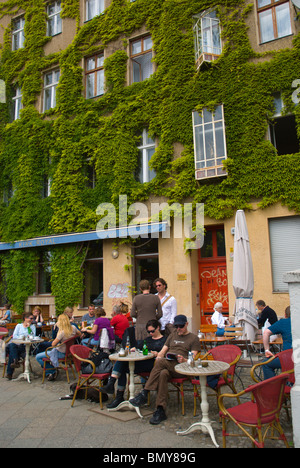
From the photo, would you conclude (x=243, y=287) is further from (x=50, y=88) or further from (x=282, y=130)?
(x=50, y=88)

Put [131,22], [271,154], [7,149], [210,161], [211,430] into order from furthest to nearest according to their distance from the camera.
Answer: [7,149]
[131,22]
[210,161]
[271,154]
[211,430]

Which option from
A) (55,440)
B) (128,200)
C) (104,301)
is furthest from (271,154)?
(55,440)

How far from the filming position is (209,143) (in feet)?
38.4

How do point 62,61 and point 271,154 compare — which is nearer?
point 271,154

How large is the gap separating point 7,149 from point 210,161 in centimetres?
1011

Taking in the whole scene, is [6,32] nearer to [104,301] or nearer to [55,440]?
[104,301]

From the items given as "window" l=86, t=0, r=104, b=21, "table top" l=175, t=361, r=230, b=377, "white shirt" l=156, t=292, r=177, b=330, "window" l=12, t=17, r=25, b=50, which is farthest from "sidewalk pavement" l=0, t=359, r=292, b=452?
"window" l=12, t=17, r=25, b=50

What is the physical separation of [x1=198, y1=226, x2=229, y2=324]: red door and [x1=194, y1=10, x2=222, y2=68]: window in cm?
561

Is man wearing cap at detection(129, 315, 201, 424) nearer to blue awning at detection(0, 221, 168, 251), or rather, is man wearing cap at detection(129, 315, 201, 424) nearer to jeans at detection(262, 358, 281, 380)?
jeans at detection(262, 358, 281, 380)

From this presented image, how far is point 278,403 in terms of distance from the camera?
3803 millimetres

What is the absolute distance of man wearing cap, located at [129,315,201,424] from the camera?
4.98 metres

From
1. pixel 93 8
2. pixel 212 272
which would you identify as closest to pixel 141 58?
pixel 93 8

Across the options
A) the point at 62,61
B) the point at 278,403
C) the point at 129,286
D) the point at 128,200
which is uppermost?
the point at 62,61

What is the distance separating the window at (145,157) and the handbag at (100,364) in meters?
8.06
